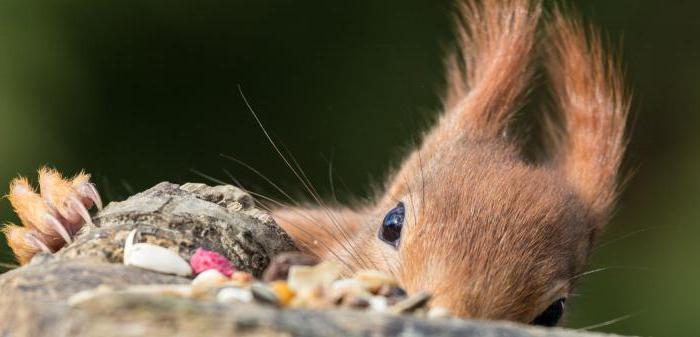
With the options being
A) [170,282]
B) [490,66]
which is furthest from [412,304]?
[490,66]

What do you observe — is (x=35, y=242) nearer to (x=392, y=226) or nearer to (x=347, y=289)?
(x=347, y=289)

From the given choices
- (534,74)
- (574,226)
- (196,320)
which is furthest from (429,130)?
(196,320)

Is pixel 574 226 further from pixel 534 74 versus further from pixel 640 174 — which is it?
pixel 640 174

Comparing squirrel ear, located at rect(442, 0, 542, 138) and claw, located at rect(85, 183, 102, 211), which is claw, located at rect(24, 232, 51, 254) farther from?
squirrel ear, located at rect(442, 0, 542, 138)

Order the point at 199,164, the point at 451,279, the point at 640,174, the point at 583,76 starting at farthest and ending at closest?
→ 1. the point at 640,174
2. the point at 199,164
3. the point at 583,76
4. the point at 451,279

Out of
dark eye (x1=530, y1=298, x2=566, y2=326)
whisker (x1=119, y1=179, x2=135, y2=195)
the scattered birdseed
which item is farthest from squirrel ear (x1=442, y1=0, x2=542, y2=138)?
the scattered birdseed

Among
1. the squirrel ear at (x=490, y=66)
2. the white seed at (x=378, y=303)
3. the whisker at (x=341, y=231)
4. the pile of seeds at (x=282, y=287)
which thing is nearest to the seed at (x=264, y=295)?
the pile of seeds at (x=282, y=287)

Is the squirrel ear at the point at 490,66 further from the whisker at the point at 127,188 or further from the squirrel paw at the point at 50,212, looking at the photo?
the squirrel paw at the point at 50,212

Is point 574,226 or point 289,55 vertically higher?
point 289,55
